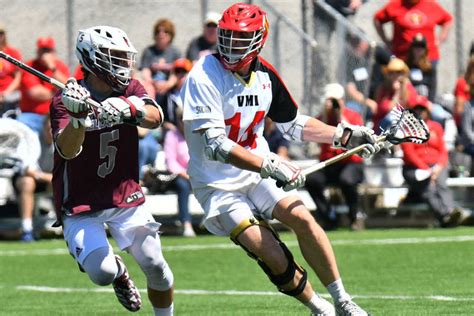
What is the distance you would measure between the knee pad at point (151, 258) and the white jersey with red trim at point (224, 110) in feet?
1.75

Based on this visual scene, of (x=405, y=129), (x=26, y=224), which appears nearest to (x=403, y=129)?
(x=405, y=129)

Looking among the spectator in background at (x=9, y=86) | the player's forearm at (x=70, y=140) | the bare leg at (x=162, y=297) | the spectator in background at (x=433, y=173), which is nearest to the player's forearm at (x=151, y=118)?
the player's forearm at (x=70, y=140)

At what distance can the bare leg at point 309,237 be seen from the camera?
8195mm

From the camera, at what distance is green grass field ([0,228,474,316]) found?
31.8 feet

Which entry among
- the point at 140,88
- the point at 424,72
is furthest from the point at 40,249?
the point at 140,88

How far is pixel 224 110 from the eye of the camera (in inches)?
325

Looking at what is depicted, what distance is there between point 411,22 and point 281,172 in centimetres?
912

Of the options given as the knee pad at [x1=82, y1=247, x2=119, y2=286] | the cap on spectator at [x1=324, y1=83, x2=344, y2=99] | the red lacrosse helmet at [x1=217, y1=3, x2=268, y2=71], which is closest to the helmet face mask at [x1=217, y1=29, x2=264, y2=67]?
the red lacrosse helmet at [x1=217, y1=3, x2=268, y2=71]

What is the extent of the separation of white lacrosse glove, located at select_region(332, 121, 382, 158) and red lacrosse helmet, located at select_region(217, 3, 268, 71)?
2.63 feet

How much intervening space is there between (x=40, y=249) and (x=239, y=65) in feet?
23.0

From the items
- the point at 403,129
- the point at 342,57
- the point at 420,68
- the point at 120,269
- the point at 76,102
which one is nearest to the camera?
the point at 76,102

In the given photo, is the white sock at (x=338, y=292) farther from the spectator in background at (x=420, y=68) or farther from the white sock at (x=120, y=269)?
the spectator in background at (x=420, y=68)

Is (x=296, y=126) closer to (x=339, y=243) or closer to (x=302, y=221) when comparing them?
(x=302, y=221)

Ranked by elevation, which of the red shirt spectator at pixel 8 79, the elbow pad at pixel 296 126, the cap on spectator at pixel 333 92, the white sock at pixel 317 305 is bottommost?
the white sock at pixel 317 305
